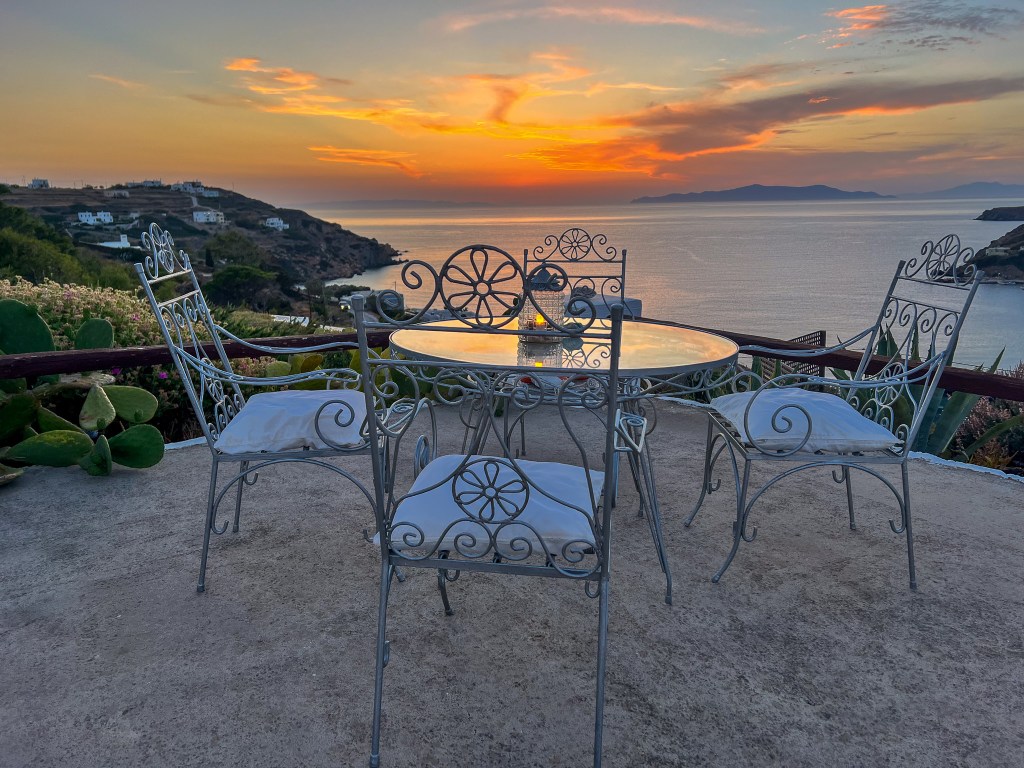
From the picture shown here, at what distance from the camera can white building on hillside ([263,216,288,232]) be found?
95.7ft

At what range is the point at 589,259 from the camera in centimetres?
396

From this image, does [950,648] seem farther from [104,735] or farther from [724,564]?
[104,735]

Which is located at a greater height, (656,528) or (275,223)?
(275,223)

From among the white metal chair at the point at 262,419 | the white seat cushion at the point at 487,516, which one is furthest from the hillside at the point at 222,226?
the white seat cushion at the point at 487,516

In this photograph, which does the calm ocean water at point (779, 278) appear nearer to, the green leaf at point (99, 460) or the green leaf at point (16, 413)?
the green leaf at point (99, 460)

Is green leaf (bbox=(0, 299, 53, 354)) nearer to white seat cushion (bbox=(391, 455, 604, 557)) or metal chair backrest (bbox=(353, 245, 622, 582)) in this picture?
metal chair backrest (bbox=(353, 245, 622, 582))

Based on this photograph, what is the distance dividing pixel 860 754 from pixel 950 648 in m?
0.59

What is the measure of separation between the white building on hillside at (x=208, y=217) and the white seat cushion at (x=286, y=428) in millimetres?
29295

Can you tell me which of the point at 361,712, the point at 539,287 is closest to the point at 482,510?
the point at 539,287

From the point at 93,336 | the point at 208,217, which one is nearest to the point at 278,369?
the point at 93,336

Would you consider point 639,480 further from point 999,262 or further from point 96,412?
point 96,412

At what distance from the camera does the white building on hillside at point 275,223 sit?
29.2 m

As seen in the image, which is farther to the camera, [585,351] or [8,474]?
[8,474]

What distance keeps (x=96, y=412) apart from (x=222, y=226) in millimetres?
27395
